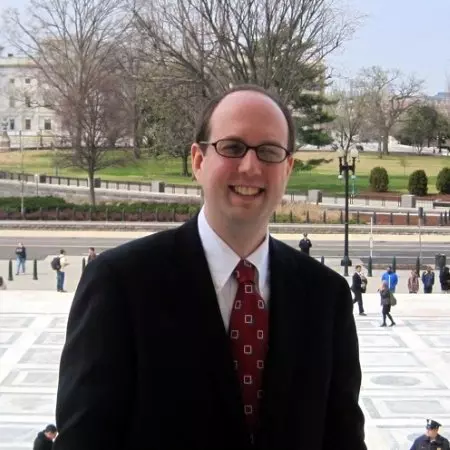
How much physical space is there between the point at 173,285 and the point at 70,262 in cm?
2509

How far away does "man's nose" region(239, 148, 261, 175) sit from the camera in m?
2.49

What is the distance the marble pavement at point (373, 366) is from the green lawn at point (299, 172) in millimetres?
31132

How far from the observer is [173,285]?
7.97 ft

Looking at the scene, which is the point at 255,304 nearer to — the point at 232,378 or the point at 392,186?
the point at 232,378

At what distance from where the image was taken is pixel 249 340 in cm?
247

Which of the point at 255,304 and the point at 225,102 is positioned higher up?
the point at 225,102

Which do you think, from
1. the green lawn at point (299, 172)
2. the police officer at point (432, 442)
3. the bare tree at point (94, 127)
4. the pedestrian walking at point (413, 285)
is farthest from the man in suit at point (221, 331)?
the green lawn at point (299, 172)

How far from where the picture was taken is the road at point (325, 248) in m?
28.8

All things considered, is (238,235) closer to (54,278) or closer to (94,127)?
(54,278)

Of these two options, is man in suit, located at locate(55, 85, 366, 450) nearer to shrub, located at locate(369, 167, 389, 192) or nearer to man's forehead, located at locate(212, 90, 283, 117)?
man's forehead, located at locate(212, 90, 283, 117)

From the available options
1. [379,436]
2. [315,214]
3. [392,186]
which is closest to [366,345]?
[379,436]

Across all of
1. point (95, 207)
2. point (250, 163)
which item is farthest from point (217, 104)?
point (95, 207)

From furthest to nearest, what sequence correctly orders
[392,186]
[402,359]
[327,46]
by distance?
[392,186], [327,46], [402,359]

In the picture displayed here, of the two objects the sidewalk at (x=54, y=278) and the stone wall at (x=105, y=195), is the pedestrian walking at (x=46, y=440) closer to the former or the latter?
the sidewalk at (x=54, y=278)
